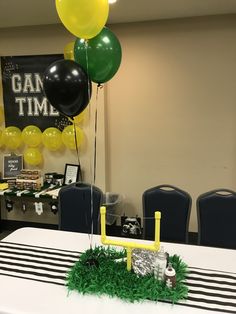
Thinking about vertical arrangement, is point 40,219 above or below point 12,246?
below

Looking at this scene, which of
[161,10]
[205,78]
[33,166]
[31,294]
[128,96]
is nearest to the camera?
[31,294]

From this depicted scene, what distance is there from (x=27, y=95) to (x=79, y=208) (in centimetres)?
189

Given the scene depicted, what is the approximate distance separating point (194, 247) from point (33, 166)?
2.49 meters

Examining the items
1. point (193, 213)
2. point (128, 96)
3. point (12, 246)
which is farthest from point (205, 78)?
point (12, 246)

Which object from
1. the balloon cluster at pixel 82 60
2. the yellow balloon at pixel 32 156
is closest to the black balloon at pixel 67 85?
the balloon cluster at pixel 82 60

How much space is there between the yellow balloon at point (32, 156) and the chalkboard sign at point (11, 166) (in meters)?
0.16

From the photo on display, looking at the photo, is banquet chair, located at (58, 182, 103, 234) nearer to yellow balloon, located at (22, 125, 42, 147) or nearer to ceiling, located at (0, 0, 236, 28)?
yellow balloon, located at (22, 125, 42, 147)

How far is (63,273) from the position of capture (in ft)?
5.08

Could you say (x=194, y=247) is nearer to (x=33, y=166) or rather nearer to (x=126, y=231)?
(x=126, y=231)

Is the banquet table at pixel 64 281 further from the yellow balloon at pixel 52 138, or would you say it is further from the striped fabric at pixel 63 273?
the yellow balloon at pixel 52 138

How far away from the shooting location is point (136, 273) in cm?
144

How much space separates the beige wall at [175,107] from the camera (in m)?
3.12

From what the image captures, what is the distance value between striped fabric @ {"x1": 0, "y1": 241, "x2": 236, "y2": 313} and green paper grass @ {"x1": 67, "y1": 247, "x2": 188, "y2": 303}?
0.06 meters

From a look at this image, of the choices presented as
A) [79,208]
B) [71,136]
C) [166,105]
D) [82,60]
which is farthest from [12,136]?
[82,60]
